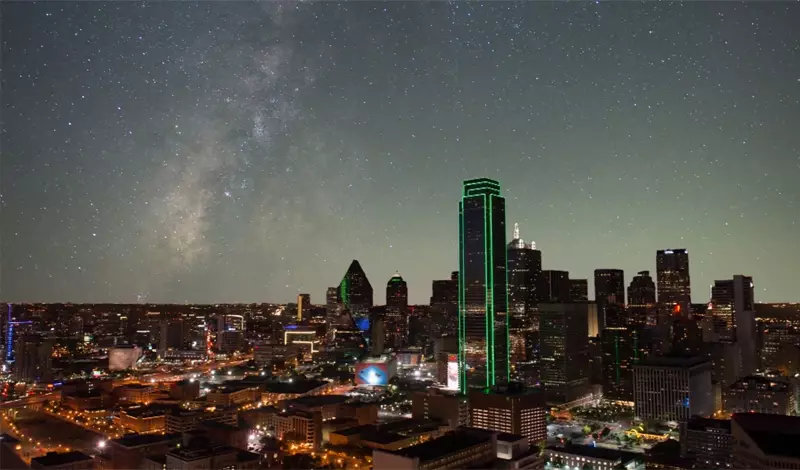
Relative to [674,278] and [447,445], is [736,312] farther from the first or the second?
[447,445]

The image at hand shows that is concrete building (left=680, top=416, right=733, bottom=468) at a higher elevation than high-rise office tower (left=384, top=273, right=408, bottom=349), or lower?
lower

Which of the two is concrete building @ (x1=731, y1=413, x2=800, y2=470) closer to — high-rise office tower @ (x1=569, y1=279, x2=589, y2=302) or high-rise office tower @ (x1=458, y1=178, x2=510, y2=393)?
high-rise office tower @ (x1=458, y1=178, x2=510, y2=393)

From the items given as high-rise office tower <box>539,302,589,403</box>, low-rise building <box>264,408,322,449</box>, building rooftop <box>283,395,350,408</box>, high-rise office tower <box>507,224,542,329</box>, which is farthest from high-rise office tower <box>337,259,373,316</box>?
low-rise building <box>264,408,322,449</box>

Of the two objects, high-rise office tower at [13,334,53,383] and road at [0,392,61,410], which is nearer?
road at [0,392,61,410]

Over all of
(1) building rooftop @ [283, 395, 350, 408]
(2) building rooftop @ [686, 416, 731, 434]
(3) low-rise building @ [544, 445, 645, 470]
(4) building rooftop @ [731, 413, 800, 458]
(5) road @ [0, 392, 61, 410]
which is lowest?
(3) low-rise building @ [544, 445, 645, 470]

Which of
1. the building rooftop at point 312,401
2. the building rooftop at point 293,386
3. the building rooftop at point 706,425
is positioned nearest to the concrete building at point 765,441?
the building rooftop at point 706,425

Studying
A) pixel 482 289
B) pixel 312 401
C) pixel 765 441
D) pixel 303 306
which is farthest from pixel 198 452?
pixel 303 306

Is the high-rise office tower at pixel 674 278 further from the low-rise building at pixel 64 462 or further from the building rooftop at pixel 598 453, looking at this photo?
the low-rise building at pixel 64 462

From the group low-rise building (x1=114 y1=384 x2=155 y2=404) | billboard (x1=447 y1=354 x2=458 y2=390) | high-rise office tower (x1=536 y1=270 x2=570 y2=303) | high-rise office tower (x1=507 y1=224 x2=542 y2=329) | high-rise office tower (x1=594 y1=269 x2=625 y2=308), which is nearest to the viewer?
low-rise building (x1=114 y1=384 x2=155 y2=404)
